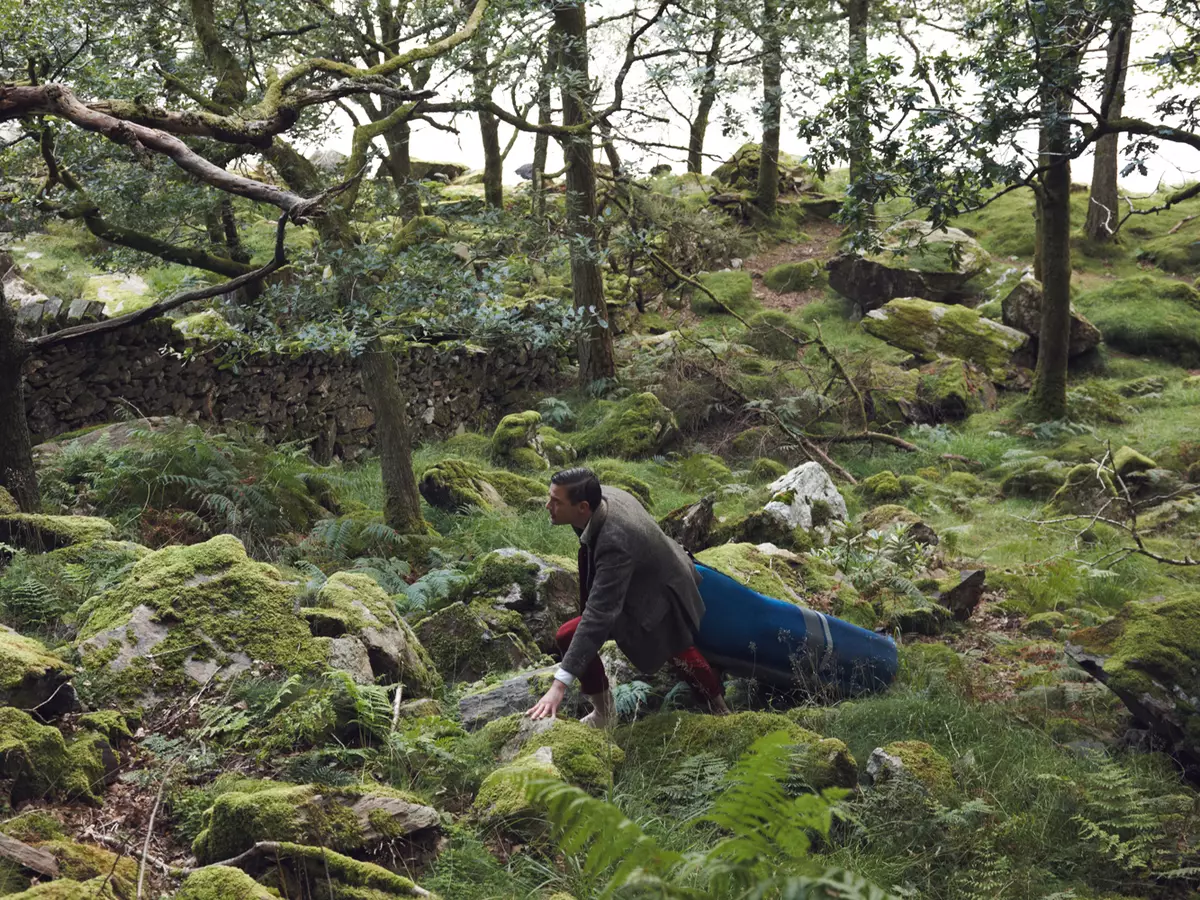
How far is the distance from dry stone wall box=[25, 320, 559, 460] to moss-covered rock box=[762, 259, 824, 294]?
836cm

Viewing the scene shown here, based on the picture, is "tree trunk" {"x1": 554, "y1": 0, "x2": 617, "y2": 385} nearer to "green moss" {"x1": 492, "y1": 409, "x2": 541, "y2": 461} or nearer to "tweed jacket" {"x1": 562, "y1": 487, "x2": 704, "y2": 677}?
"green moss" {"x1": 492, "y1": 409, "x2": 541, "y2": 461}

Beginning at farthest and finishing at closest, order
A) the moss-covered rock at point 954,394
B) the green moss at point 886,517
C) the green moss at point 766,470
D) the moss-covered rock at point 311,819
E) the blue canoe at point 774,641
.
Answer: the moss-covered rock at point 954,394 < the green moss at point 766,470 < the green moss at point 886,517 < the blue canoe at point 774,641 < the moss-covered rock at point 311,819

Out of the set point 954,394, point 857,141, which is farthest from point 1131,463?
point 857,141

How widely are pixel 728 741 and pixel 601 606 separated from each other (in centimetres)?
95

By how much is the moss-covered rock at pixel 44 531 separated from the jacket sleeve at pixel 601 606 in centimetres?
402

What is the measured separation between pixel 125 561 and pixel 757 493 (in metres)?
7.41

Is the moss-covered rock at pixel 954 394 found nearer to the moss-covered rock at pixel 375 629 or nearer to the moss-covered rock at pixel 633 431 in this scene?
the moss-covered rock at pixel 633 431

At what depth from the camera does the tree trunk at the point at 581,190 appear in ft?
38.9

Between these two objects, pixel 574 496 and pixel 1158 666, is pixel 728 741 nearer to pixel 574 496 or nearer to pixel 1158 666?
pixel 574 496

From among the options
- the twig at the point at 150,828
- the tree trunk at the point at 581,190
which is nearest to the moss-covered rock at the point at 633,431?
the tree trunk at the point at 581,190

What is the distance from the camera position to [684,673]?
571 centimetres

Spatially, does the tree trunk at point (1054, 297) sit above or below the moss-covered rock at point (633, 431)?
above

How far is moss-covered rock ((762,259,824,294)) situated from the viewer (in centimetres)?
2244

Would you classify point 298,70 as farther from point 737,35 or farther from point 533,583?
point 737,35
